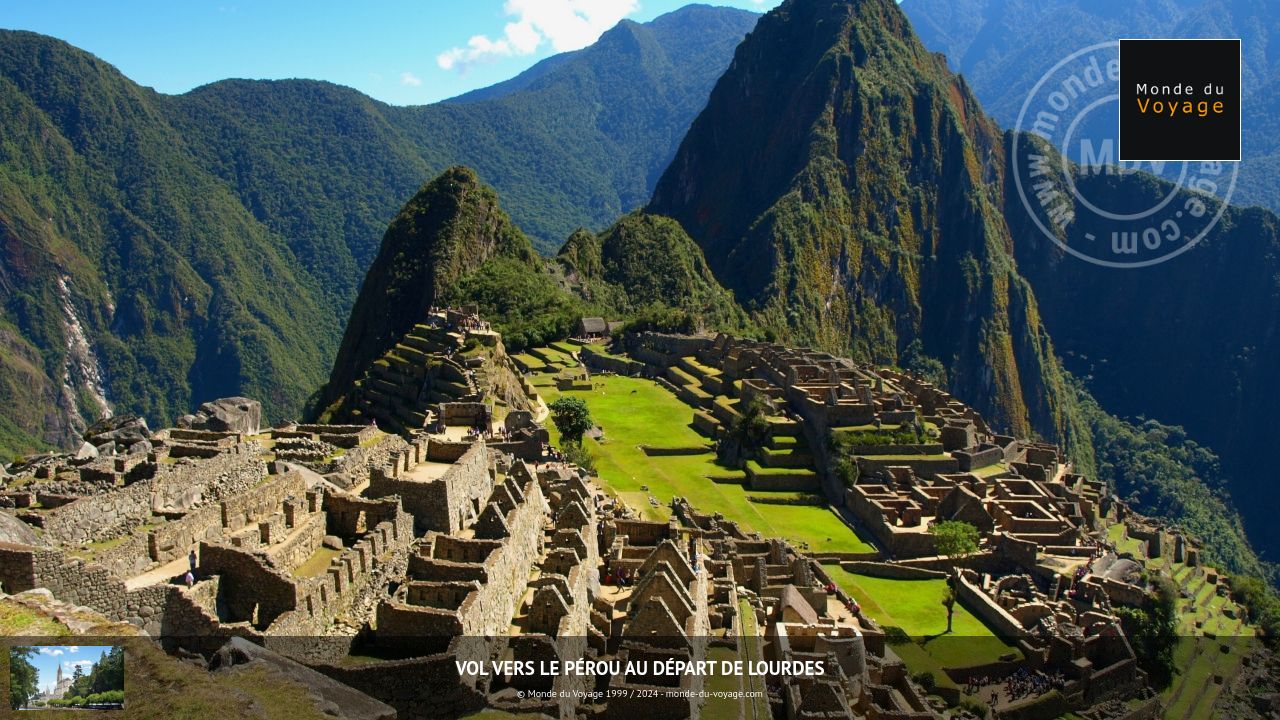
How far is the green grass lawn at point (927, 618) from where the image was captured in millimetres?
38094

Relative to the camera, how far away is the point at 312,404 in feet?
326

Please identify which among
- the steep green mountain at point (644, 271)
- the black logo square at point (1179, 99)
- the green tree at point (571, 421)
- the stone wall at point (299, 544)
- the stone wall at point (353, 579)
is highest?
the black logo square at point (1179, 99)

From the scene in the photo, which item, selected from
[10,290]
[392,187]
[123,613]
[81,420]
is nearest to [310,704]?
[123,613]

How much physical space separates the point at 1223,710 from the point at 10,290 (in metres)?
125

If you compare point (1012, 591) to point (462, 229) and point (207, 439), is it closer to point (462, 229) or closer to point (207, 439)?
point (207, 439)

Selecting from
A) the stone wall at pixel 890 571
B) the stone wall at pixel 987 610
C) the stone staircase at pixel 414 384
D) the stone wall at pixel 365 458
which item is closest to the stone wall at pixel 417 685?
the stone wall at pixel 365 458

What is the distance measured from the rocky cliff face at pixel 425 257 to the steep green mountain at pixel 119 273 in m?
12.8

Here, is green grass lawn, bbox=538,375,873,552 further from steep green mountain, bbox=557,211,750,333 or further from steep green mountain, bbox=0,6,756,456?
steep green mountain, bbox=557,211,750,333

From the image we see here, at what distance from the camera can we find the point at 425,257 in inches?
4705

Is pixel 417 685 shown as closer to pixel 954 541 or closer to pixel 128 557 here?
pixel 128 557

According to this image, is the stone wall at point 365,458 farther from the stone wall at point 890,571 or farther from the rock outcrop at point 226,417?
the stone wall at point 890,571

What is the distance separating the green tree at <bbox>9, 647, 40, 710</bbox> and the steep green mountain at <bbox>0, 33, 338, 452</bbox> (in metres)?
92.4

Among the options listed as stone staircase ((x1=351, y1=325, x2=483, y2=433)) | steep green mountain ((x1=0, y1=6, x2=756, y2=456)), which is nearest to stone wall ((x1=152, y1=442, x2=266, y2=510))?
stone staircase ((x1=351, y1=325, x2=483, y2=433))

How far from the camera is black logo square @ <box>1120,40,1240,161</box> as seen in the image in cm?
6091
